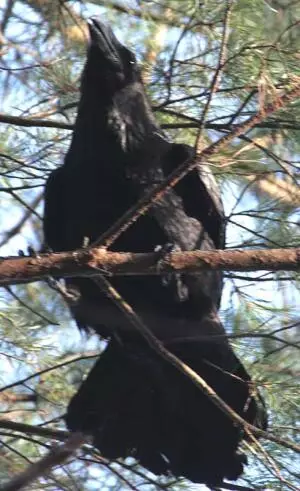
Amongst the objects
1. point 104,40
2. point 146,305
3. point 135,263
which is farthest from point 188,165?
point 104,40

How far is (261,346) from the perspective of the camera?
275 centimetres

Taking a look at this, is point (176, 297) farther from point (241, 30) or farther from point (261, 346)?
point (241, 30)

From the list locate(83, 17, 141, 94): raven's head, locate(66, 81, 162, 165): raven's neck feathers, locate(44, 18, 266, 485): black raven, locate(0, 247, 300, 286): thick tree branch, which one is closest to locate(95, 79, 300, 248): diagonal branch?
locate(0, 247, 300, 286): thick tree branch

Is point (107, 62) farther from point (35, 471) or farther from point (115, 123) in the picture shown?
point (35, 471)

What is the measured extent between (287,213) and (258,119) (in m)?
0.87

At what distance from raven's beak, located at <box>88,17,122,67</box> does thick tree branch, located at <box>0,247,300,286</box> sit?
896mm

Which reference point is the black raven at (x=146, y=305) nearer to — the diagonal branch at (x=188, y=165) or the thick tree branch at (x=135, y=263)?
the thick tree branch at (x=135, y=263)

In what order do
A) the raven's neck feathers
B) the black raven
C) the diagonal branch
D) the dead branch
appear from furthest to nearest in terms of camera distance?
1. the raven's neck feathers
2. the black raven
3. the diagonal branch
4. the dead branch

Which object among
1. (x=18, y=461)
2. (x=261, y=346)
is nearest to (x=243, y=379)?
(x=261, y=346)

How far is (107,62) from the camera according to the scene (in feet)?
9.86

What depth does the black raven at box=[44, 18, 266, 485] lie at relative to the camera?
281cm

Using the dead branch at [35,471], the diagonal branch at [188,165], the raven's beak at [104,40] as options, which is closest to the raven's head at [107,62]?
the raven's beak at [104,40]

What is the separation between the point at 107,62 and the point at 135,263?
980 mm

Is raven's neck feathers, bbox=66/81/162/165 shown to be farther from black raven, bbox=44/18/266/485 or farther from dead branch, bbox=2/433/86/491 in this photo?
dead branch, bbox=2/433/86/491
